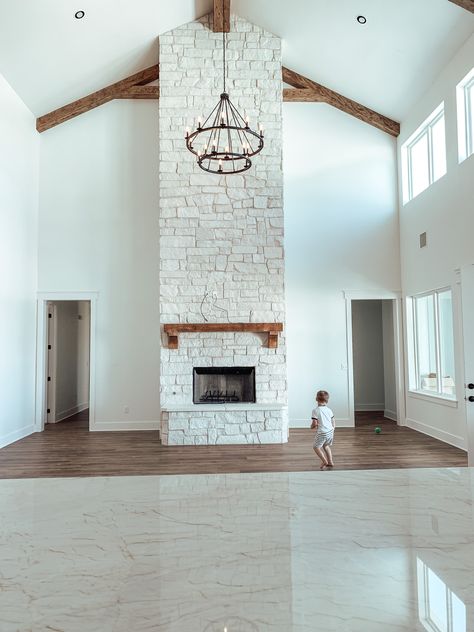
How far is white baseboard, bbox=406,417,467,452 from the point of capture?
20.1 feet

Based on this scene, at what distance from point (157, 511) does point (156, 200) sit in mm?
7190

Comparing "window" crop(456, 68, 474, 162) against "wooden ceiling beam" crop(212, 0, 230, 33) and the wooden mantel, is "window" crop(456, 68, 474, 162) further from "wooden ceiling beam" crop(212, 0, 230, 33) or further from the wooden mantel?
"wooden ceiling beam" crop(212, 0, 230, 33)

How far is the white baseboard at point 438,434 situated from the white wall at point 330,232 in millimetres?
1017

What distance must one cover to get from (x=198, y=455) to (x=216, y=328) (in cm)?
178

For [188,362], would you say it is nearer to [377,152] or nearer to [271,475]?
[377,152]

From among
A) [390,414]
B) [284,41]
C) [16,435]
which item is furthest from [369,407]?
[284,41]

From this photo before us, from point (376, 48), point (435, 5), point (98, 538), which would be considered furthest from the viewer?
point (376, 48)

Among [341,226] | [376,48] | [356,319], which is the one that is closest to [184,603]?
[376,48]

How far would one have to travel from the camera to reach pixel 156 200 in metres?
7.98

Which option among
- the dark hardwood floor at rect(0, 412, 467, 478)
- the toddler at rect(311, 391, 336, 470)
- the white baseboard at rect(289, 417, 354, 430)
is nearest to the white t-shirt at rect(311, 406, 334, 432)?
the toddler at rect(311, 391, 336, 470)

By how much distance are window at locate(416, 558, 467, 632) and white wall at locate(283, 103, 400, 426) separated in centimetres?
703

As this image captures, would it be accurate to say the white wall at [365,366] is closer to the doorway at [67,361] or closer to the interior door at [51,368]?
the doorway at [67,361]

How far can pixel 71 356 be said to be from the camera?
32.0 ft

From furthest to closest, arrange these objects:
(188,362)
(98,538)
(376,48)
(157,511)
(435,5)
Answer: (188,362) → (376,48) → (435,5) → (157,511) → (98,538)
